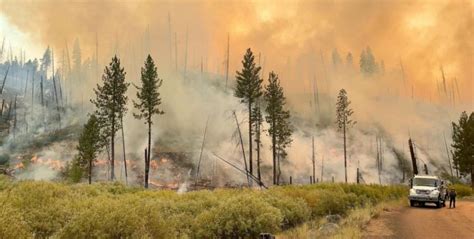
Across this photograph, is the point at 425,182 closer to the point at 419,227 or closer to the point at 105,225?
the point at 419,227

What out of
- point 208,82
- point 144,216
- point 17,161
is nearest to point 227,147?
point 17,161

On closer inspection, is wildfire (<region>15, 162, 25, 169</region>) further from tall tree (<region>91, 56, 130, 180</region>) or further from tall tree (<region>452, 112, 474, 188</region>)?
tall tree (<region>452, 112, 474, 188</region>)

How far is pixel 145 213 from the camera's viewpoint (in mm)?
12562

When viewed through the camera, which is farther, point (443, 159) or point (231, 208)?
point (443, 159)

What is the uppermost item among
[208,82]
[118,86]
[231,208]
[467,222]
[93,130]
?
[208,82]

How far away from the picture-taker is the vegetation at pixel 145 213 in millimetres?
11585

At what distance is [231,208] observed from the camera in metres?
18.4

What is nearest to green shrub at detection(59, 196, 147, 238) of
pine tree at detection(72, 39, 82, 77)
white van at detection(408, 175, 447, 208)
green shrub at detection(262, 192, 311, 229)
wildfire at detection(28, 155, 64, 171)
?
green shrub at detection(262, 192, 311, 229)

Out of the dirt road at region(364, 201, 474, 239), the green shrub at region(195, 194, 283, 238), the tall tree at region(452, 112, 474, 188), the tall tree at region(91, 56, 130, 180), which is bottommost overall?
the dirt road at region(364, 201, 474, 239)

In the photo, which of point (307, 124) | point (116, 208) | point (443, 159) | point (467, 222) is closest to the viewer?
point (116, 208)

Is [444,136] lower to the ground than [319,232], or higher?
higher

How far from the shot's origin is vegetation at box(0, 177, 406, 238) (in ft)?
38.0

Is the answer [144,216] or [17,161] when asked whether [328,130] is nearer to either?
[17,161]

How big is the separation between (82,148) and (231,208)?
51.2 m
